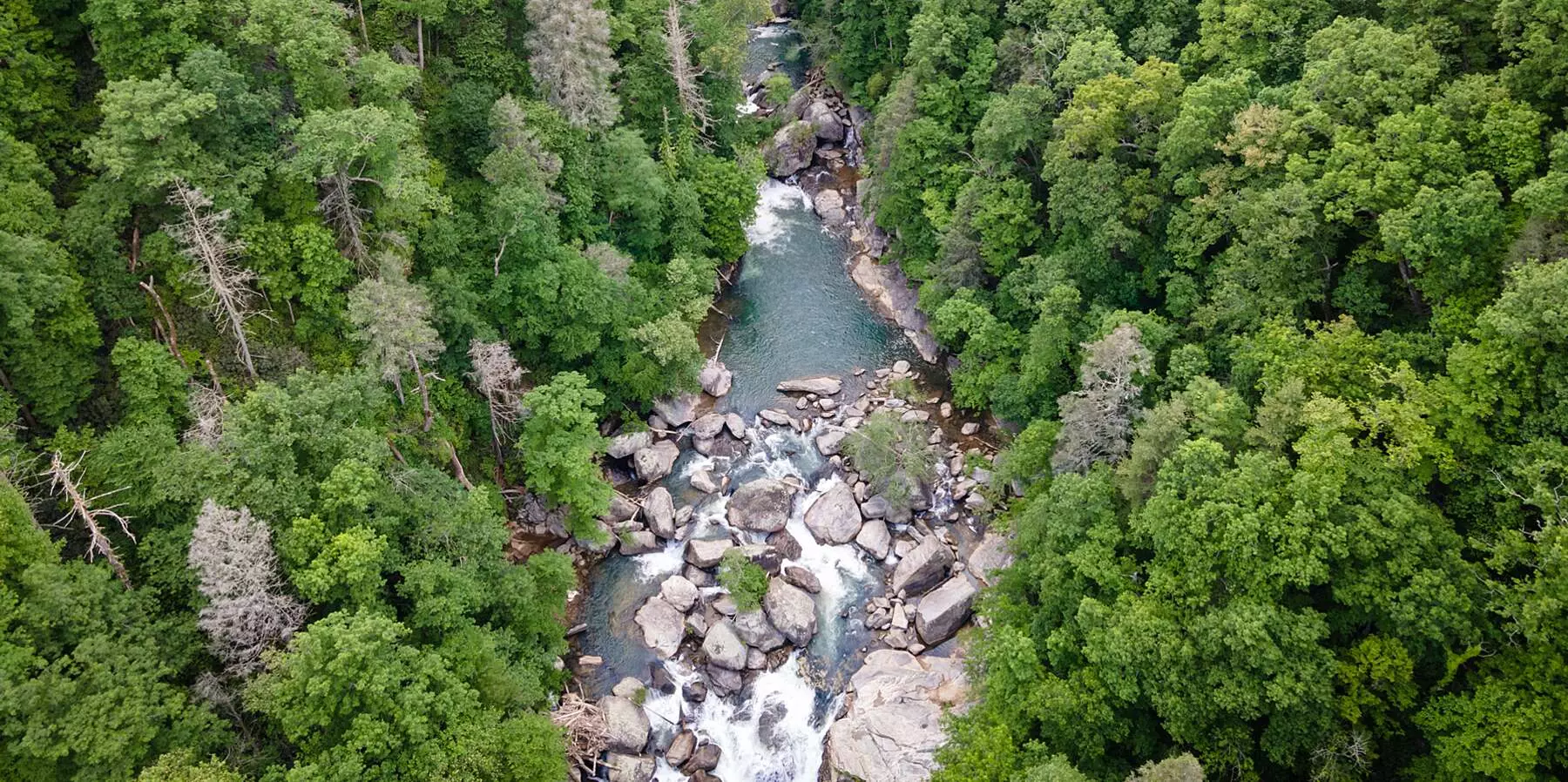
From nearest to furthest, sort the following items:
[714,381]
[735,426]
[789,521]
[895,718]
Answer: [895,718] < [789,521] < [735,426] < [714,381]

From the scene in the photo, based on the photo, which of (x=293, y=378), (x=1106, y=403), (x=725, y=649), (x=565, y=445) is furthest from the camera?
(x=565, y=445)

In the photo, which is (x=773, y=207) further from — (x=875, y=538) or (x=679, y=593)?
(x=679, y=593)

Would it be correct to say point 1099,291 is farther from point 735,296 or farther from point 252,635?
point 252,635

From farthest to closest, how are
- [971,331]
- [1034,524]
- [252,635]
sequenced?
[971,331]
[1034,524]
[252,635]

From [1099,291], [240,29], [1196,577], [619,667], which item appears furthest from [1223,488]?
[240,29]

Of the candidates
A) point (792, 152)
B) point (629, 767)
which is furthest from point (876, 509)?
point (792, 152)

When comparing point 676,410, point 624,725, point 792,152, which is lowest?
point 624,725
